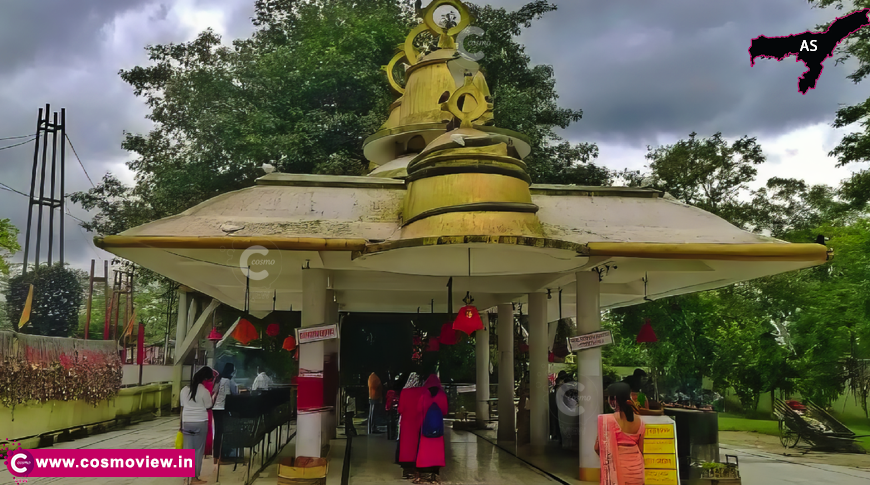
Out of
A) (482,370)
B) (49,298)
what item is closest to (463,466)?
(482,370)

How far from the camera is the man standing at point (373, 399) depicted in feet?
39.3

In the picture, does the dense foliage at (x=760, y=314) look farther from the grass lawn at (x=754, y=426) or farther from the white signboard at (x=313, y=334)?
the white signboard at (x=313, y=334)

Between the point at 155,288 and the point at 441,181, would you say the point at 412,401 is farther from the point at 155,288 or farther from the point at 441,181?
the point at 155,288

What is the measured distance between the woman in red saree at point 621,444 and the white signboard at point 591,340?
2.43m

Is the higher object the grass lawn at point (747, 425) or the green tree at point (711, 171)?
the green tree at point (711, 171)

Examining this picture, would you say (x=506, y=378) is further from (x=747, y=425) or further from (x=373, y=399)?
(x=747, y=425)

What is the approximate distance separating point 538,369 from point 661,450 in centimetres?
399

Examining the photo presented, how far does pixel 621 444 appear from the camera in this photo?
4.64 metres

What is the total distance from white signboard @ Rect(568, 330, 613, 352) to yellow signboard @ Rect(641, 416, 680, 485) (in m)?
1.30

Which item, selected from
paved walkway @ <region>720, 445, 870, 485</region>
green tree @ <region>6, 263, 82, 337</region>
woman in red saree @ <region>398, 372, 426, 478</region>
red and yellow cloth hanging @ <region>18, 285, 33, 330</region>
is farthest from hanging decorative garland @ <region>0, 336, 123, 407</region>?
paved walkway @ <region>720, 445, 870, 485</region>

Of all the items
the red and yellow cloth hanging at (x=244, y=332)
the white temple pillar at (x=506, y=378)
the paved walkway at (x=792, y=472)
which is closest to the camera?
the paved walkway at (x=792, y=472)

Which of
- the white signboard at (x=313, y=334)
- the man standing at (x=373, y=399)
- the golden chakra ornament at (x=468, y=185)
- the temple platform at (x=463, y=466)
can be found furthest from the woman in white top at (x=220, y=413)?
the man standing at (x=373, y=399)

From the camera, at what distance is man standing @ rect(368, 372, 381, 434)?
1199 centimetres

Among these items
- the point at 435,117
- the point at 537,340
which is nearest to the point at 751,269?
the point at 537,340
